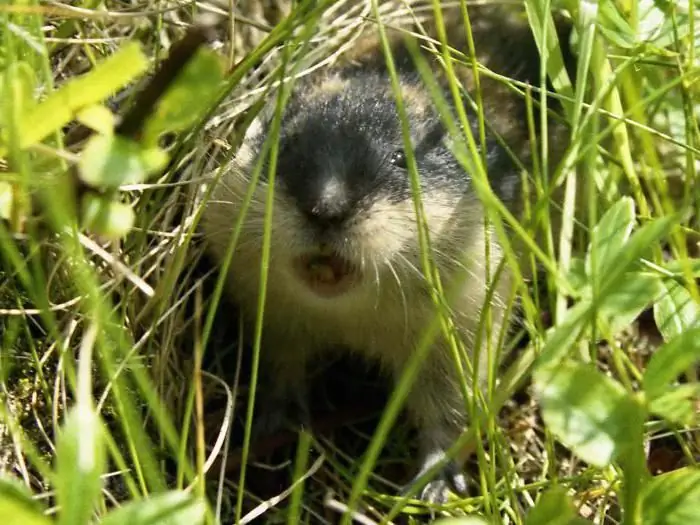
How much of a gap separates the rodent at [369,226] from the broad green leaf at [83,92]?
0.66 m

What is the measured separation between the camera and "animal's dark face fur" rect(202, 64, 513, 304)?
72.6 inches

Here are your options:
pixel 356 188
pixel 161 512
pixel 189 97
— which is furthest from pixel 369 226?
pixel 161 512

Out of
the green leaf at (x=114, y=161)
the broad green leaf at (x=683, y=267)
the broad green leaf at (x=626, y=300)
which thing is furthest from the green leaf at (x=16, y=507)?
the broad green leaf at (x=683, y=267)

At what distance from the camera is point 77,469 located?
92 centimetres

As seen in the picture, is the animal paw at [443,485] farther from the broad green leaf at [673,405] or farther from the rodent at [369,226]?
the broad green leaf at [673,405]

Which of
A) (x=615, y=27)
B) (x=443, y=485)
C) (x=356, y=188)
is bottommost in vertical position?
(x=443, y=485)

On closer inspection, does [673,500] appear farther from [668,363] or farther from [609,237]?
[609,237]

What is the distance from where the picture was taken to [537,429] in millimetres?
2365

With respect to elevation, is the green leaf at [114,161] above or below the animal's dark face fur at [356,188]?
above

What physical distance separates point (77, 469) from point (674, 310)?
3.56 feet


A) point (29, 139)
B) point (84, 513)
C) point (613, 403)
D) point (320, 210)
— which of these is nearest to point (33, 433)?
point (320, 210)

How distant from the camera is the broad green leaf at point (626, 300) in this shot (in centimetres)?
140

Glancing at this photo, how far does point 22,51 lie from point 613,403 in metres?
1.16

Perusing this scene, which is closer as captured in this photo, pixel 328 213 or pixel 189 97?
pixel 189 97
